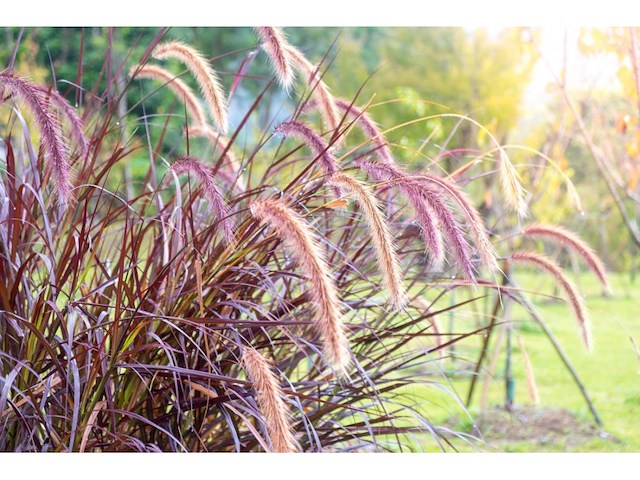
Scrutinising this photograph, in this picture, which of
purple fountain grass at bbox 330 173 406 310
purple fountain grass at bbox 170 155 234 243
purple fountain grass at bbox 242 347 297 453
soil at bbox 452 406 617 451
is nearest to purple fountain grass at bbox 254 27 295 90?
purple fountain grass at bbox 170 155 234 243

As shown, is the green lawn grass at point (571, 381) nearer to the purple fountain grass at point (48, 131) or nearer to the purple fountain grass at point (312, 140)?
the purple fountain grass at point (312, 140)

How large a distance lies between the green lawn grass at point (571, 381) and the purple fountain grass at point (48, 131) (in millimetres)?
1064

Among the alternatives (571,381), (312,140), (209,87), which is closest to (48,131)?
(209,87)

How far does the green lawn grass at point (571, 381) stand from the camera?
3277 mm

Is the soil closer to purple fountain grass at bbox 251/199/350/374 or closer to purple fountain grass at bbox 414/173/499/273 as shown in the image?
purple fountain grass at bbox 414/173/499/273

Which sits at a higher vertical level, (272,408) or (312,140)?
(312,140)

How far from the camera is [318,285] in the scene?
0.96 metres

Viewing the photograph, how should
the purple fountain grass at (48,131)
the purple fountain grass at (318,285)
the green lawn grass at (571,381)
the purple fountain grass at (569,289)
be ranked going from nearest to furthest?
the purple fountain grass at (318,285)
the purple fountain grass at (48,131)
the purple fountain grass at (569,289)
the green lawn grass at (571,381)

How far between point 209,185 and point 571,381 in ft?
13.5

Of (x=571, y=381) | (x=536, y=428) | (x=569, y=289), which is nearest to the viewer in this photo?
(x=569, y=289)

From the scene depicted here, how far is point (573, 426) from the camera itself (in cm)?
353

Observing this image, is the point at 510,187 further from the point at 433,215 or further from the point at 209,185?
the point at 209,185

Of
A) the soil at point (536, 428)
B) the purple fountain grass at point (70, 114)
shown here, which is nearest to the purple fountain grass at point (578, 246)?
the purple fountain grass at point (70, 114)
